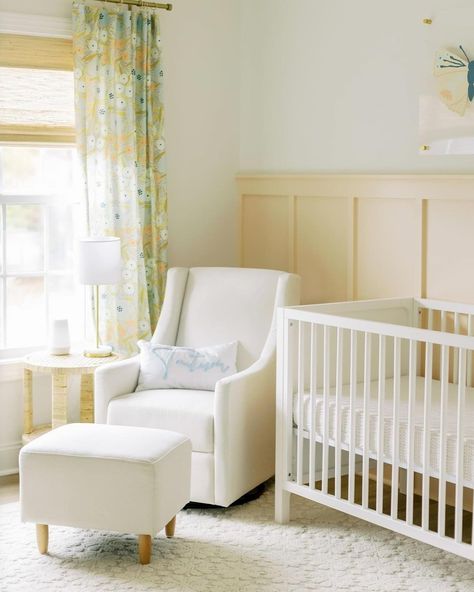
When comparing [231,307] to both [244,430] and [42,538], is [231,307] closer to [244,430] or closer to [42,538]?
[244,430]

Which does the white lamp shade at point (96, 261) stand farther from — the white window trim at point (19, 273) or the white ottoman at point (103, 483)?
the white ottoman at point (103, 483)

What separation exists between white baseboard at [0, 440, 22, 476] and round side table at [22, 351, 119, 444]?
0.15 meters

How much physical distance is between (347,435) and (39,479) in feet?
3.51

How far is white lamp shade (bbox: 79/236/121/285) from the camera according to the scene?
404cm

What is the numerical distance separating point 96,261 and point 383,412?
1561 mm

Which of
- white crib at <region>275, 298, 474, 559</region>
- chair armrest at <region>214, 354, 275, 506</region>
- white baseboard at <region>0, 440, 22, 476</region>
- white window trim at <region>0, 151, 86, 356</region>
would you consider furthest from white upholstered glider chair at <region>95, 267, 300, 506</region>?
white baseboard at <region>0, 440, 22, 476</region>

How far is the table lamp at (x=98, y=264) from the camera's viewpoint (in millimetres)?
4039

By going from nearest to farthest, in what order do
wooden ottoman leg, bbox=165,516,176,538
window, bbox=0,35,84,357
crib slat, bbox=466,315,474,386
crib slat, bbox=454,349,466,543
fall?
crib slat, bbox=454,349,466,543 < wooden ottoman leg, bbox=165,516,176,538 < crib slat, bbox=466,315,474,386 < window, bbox=0,35,84,357

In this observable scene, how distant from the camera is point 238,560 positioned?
10.4ft

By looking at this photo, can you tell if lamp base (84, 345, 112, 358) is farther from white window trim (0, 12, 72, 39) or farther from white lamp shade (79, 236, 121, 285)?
white window trim (0, 12, 72, 39)

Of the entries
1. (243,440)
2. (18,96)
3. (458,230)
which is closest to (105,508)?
(243,440)

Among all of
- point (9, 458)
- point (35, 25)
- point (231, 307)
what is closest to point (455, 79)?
point (231, 307)

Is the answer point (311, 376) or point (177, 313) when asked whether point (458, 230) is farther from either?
point (177, 313)

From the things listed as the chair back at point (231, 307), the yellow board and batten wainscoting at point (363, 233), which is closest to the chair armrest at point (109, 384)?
the chair back at point (231, 307)
